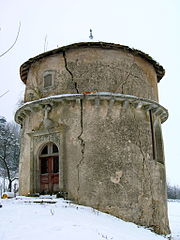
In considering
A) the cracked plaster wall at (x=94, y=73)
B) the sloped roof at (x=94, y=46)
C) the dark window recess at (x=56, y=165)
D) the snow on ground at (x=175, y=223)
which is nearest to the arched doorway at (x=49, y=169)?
the dark window recess at (x=56, y=165)

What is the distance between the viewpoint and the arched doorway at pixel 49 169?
39.9ft

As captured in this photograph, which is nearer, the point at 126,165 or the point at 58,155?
the point at 126,165

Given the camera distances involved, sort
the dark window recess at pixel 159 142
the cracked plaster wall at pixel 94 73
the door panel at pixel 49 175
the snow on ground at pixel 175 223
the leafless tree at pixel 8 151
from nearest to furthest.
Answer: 1. the door panel at pixel 49 175
2. the cracked plaster wall at pixel 94 73
3. the dark window recess at pixel 159 142
4. the snow on ground at pixel 175 223
5. the leafless tree at pixel 8 151

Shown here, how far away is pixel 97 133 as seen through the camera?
11.6m

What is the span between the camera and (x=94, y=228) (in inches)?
305

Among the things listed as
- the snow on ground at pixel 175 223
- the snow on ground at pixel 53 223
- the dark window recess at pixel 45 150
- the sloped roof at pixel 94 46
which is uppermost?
the sloped roof at pixel 94 46

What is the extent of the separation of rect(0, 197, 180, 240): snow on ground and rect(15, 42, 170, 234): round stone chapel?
998 mm

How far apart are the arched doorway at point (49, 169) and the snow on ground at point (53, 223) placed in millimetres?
1569

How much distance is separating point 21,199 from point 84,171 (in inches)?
92.3

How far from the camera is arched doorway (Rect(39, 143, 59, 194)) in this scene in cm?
1216

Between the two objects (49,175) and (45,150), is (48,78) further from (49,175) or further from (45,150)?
(49,175)

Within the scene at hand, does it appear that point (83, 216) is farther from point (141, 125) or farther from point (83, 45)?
point (83, 45)

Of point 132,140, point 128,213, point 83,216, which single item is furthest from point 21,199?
point 132,140

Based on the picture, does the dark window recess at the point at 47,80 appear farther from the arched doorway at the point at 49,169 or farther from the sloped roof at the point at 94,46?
the arched doorway at the point at 49,169
